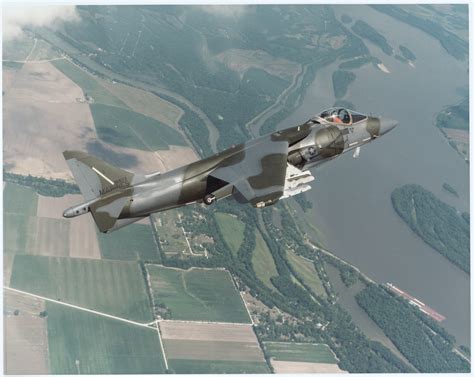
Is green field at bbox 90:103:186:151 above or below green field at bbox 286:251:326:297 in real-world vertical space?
below

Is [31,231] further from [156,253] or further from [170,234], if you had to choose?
[170,234]

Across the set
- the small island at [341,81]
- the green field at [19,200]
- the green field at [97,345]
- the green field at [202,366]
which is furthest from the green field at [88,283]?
the small island at [341,81]

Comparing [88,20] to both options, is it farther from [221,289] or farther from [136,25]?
[221,289]

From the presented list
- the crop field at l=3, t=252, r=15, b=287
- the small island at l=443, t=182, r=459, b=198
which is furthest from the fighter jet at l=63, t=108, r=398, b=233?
the small island at l=443, t=182, r=459, b=198

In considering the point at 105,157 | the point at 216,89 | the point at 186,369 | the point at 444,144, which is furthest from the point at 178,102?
the point at 186,369

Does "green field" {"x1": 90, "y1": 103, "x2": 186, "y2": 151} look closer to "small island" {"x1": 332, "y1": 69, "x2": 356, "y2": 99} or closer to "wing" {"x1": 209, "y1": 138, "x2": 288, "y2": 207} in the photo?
"small island" {"x1": 332, "y1": 69, "x2": 356, "y2": 99}
